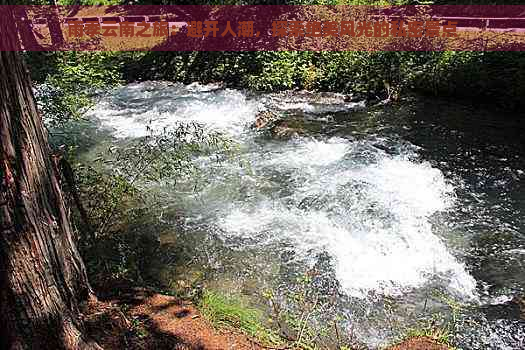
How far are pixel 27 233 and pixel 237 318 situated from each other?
258cm

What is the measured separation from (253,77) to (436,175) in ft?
22.8

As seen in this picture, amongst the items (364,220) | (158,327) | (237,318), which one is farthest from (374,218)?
(158,327)

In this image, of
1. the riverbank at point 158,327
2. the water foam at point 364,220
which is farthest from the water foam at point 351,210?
the riverbank at point 158,327

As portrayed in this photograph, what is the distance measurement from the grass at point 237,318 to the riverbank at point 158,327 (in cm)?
8

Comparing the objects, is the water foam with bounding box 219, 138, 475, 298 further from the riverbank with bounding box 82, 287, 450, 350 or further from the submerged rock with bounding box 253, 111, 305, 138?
the riverbank with bounding box 82, 287, 450, 350

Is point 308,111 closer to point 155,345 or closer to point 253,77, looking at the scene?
point 253,77

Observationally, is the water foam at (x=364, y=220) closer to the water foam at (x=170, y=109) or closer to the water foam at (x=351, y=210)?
the water foam at (x=351, y=210)

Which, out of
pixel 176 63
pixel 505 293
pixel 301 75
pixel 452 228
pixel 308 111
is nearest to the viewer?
→ pixel 505 293

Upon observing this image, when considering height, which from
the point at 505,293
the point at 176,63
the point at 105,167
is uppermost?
the point at 176,63

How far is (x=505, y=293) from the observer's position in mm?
5355

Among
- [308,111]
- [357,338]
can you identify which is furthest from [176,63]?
[357,338]

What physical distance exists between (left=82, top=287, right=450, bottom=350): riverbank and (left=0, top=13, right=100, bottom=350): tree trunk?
0.58 meters

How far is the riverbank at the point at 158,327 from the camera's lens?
3.24 metres

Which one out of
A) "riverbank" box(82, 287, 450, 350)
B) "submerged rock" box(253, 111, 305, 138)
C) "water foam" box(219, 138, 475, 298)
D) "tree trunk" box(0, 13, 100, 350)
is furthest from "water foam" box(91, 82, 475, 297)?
"tree trunk" box(0, 13, 100, 350)
